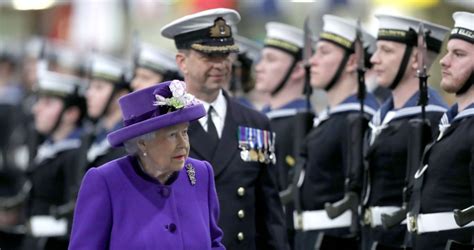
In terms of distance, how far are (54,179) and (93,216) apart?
6342 mm

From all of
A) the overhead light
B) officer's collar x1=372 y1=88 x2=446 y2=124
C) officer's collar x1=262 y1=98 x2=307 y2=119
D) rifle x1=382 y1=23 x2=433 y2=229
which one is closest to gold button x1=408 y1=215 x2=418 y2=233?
rifle x1=382 y1=23 x2=433 y2=229

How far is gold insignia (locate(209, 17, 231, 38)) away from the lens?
904cm

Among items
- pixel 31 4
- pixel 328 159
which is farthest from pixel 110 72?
pixel 31 4

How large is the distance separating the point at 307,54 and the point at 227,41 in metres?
2.04

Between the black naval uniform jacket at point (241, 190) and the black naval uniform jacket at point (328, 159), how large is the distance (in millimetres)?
1339

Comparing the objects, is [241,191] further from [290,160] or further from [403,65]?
[290,160]

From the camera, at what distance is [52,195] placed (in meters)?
13.5

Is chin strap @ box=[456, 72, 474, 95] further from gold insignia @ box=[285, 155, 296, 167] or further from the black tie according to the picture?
gold insignia @ box=[285, 155, 296, 167]

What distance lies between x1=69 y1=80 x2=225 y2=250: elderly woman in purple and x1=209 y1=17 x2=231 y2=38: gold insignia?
1.64m

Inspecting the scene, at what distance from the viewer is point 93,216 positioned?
7.20 meters

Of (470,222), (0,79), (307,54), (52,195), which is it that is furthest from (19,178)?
(470,222)

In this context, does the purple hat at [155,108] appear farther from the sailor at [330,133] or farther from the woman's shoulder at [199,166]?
the sailor at [330,133]

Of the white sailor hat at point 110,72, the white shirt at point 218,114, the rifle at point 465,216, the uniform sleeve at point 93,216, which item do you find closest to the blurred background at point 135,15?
the white sailor hat at point 110,72

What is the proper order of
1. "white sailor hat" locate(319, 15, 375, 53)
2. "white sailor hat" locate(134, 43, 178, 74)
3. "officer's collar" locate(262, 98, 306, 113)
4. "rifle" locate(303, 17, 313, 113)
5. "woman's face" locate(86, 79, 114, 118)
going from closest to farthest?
1. "white sailor hat" locate(319, 15, 375, 53)
2. "rifle" locate(303, 17, 313, 113)
3. "officer's collar" locate(262, 98, 306, 113)
4. "white sailor hat" locate(134, 43, 178, 74)
5. "woman's face" locate(86, 79, 114, 118)
